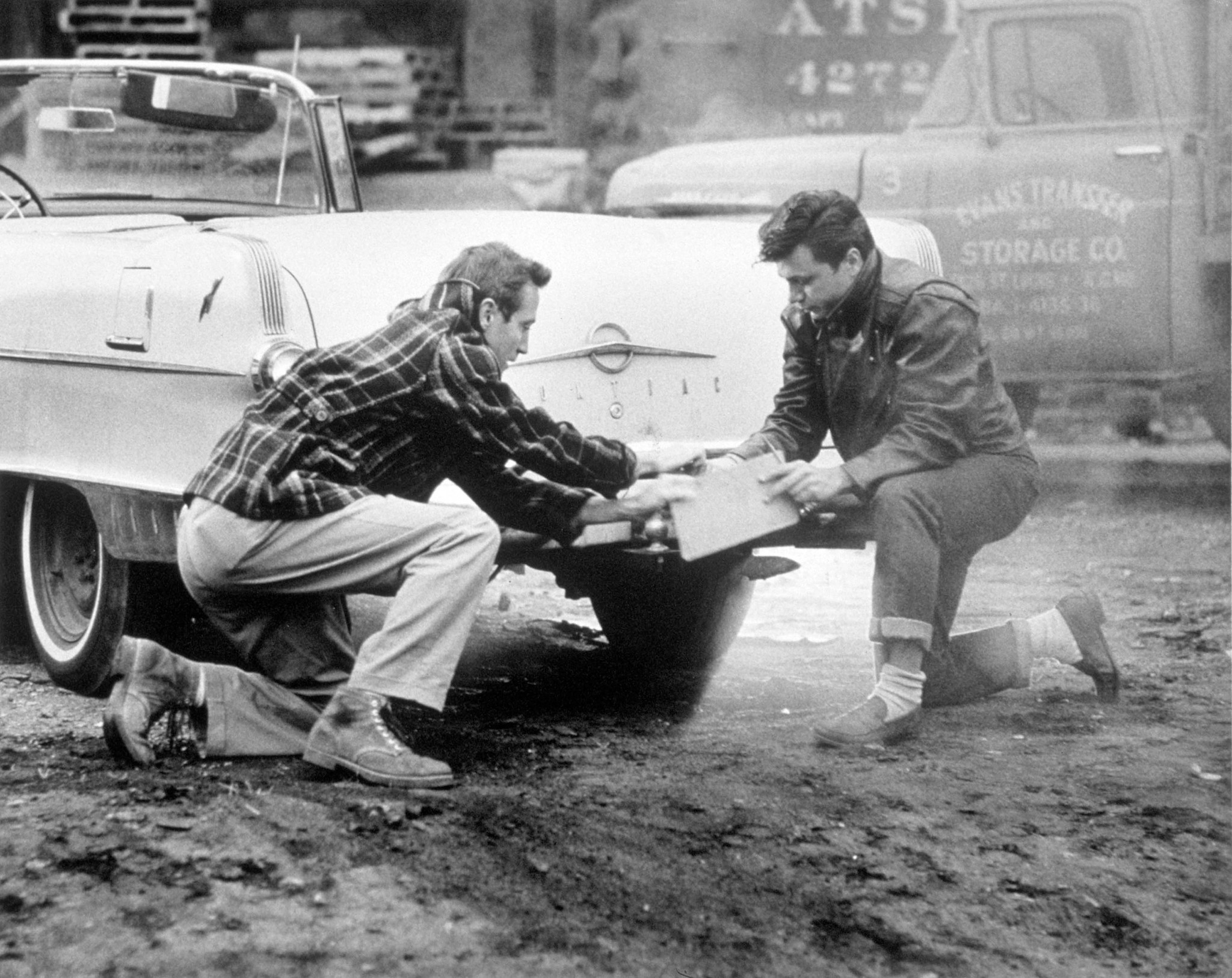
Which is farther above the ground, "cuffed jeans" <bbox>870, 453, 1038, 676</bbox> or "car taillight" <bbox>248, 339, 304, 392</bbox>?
"car taillight" <bbox>248, 339, 304, 392</bbox>

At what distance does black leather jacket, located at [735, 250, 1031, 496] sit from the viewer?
4.42m

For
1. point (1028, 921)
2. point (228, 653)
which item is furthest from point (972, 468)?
point (228, 653)

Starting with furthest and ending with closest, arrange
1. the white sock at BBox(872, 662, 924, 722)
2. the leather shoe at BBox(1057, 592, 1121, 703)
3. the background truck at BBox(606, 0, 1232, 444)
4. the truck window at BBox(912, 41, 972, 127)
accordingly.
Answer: the truck window at BBox(912, 41, 972, 127), the background truck at BBox(606, 0, 1232, 444), the leather shoe at BBox(1057, 592, 1121, 703), the white sock at BBox(872, 662, 924, 722)

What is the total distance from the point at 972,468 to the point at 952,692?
0.62 meters

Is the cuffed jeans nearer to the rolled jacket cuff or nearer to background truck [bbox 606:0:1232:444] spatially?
the rolled jacket cuff

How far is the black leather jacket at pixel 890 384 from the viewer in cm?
442

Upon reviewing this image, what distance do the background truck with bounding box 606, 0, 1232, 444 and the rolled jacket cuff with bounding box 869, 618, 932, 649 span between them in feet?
13.1


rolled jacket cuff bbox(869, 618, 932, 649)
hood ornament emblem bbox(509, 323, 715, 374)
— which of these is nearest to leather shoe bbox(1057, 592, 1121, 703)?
rolled jacket cuff bbox(869, 618, 932, 649)

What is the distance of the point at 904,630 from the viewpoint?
4.33m

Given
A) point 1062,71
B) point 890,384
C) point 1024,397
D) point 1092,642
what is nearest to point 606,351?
point 890,384

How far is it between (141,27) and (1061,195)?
781 centimetres

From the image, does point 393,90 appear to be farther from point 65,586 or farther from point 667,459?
point 667,459

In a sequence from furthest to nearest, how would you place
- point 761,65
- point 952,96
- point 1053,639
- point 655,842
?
point 761,65 → point 952,96 → point 1053,639 → point 655,842

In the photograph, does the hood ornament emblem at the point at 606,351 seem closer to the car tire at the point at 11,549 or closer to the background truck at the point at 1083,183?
the car tire at the point at 11,549
